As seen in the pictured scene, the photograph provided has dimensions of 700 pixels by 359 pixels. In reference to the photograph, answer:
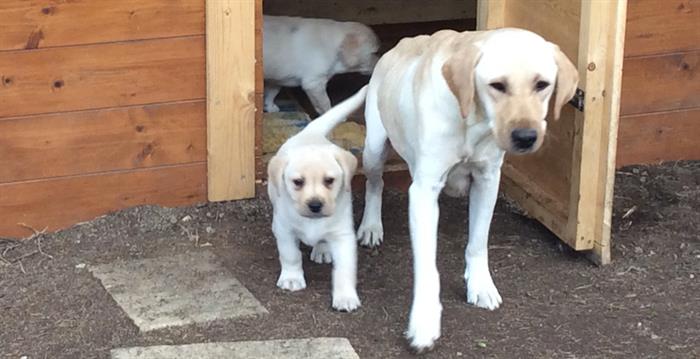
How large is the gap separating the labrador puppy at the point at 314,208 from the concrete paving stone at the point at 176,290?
23 centimetres

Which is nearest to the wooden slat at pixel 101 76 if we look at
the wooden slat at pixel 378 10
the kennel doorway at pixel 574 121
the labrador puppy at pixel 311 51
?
the kennel doorway at pixel 574 121

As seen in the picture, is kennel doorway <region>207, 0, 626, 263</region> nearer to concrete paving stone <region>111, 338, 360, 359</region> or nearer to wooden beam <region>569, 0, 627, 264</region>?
wooden beam <region>569, 0, 627, 264</region>

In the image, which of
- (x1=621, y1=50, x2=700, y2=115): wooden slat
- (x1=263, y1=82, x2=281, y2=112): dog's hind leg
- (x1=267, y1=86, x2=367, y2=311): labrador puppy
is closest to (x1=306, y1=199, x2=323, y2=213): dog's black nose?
(x1=267, y1=86, x2=367, y2=311): labrador puppy

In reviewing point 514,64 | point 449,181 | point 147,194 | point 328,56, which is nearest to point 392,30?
point 328,56

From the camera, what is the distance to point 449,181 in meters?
4.63

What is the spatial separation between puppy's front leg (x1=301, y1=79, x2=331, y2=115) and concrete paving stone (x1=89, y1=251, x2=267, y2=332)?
1766mm

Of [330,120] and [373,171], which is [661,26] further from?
[330,120]

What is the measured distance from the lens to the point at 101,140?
207 inches

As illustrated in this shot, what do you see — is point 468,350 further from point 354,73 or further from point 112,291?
point 354,73

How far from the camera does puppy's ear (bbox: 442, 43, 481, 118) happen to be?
4086 millimetres

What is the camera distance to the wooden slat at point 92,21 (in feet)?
16.3

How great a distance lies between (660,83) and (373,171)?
1589 mm

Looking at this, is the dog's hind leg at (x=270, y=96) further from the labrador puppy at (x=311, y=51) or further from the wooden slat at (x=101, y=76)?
the wooden slat at (x=101, y=76)

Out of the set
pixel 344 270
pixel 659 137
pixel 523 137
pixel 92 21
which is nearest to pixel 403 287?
pixel 344 270
